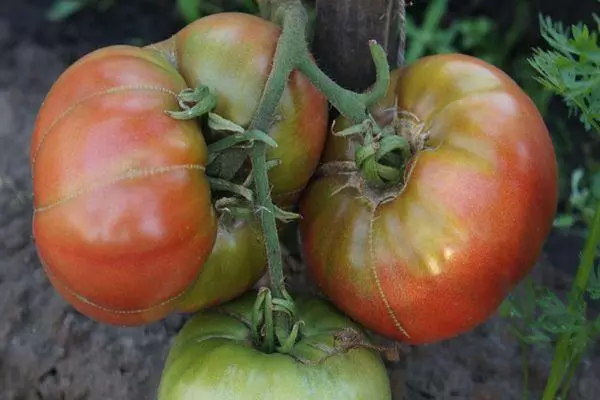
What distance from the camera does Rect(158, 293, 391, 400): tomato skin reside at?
1147 millimetres

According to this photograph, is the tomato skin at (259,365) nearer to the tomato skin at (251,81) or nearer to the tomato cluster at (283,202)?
the tomato cluster at (283,202)

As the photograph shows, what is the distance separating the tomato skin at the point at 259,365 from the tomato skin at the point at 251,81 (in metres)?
0.20

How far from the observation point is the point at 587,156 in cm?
196

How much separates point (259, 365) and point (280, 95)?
35cm

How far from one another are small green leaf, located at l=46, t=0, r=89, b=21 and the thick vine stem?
91cm

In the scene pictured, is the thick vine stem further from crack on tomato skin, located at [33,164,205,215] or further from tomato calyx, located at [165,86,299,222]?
crack on tomato skin, located at [33,164,205,215]

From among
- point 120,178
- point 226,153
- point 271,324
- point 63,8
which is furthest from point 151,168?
point 63,8

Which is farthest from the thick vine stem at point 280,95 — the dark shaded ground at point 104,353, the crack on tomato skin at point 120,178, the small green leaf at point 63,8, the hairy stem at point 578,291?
the small green leaf at point 63,8

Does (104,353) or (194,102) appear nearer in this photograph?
(194,102)

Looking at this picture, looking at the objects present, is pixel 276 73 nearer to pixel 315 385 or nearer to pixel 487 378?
pixel 315 385

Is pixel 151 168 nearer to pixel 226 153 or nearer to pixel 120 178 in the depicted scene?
pixel 120 178

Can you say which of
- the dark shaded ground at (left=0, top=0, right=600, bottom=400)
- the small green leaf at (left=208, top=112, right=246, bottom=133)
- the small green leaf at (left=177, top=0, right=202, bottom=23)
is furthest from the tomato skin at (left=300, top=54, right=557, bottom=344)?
the small green leaf at (left=177, top=0, right=202, bottom=23)

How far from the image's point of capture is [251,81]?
1.16m

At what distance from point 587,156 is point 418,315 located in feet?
3.08
